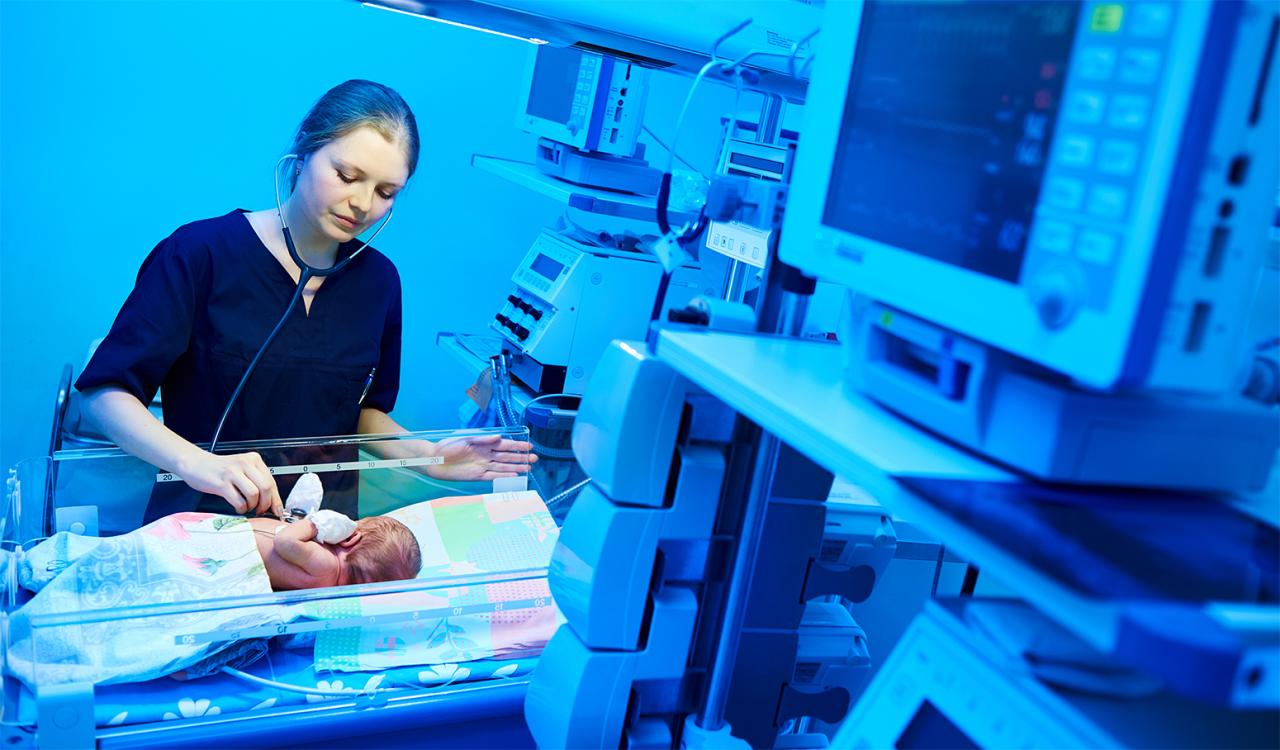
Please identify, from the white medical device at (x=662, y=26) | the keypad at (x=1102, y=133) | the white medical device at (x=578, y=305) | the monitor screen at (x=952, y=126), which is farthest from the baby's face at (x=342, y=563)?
the keypad at (x=1102, y=133)

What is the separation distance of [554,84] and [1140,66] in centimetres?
258

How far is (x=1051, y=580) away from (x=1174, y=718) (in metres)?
0.27

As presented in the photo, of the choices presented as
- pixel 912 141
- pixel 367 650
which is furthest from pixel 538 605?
pixel 912 141

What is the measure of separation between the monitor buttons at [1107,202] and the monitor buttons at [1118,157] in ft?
0.04

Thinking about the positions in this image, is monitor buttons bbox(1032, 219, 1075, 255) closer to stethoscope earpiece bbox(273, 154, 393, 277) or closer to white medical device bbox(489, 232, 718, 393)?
stethoscope earpiece bbox(273, 154, 393, 277)

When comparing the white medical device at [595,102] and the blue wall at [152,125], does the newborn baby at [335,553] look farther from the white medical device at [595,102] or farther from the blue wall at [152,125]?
the blue wall at [152,125]

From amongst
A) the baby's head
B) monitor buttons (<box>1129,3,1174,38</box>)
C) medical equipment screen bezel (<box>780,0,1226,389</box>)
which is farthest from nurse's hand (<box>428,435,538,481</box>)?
monitor buttons (<box>1129,3,1174,38</box>)

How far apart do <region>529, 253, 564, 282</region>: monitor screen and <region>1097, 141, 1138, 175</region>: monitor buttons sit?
2.24 metres

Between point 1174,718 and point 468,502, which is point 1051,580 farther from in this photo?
point 468,502

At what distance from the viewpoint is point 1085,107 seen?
73cm

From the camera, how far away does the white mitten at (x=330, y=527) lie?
1812 millimetres

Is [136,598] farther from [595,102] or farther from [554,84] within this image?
[554,84]

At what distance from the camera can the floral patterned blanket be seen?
54.7 inches

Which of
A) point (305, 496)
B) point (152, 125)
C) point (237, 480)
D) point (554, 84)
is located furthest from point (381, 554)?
point (152, 125)
